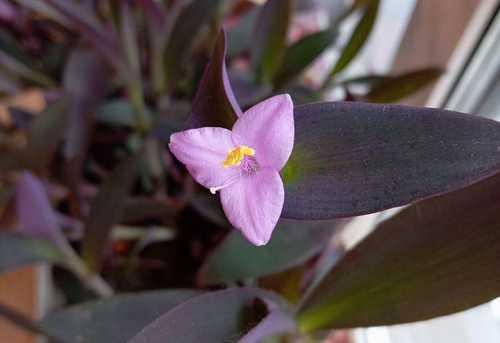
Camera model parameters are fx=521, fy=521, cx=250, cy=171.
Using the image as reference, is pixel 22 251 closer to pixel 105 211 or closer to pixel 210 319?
pixel 105 211

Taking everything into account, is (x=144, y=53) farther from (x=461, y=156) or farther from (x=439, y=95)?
(x=461, y=156)

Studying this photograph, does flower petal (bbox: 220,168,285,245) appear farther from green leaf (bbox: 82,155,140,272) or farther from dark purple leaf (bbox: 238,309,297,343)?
green leaf (bbox: 82,155,140,272)

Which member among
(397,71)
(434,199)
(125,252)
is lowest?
(125,252)

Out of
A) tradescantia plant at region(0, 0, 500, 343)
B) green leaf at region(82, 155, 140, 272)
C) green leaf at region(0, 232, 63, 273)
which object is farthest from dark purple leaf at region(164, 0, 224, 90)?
green leaf at region(0, 232, 63, 273)

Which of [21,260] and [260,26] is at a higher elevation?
[260,26]

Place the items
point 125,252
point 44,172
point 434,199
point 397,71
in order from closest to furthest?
point 434,199 < point 44,172 < point 125,252 < point 397,71

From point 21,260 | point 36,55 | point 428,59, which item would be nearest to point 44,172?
point 21,260

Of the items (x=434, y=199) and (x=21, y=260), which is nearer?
(x=434, y=199)
